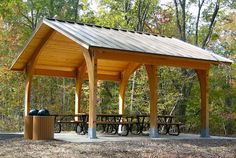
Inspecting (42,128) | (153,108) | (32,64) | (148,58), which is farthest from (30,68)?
(153,108)

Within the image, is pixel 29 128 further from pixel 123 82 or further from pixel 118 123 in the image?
pixel 123 82

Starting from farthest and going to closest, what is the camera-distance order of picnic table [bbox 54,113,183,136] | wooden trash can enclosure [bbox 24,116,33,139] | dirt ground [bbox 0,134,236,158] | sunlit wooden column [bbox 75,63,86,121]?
sunlit wooden column [bbox 75,63,86,121], picnic table [bbox 54,113,183,136], wooden trash can enclosure [bbox 24,116,33,139], dirt ground [bbox 0,134,236,158]

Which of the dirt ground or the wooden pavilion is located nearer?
the dirt ground

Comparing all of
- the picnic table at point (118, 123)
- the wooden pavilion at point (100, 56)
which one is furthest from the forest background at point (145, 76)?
the wooden pavilion at point (100, 56)

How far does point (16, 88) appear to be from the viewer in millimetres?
23328

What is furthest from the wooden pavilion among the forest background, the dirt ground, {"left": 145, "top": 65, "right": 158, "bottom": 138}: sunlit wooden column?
the forest background

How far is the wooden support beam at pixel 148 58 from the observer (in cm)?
1125

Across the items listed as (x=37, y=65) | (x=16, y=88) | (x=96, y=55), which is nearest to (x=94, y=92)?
(x=96, y=55)

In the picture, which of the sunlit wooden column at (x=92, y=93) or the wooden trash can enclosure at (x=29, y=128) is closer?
the sunlit wooden column at (x=92, y=93)

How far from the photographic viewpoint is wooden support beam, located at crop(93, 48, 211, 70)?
36.9 ft

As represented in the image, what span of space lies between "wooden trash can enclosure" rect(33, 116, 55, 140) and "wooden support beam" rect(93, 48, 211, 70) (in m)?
2.39

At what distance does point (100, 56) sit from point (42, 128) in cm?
263

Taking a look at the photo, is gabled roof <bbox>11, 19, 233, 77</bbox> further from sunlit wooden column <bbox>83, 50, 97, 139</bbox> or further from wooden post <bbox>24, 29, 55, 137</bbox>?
sunlit wooden column <bbox>83, 50, 97, 139</bbox>

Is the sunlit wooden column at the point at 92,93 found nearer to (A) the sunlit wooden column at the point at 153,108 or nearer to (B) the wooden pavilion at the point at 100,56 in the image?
(B) the wooden pavilion at the point at 100,56
